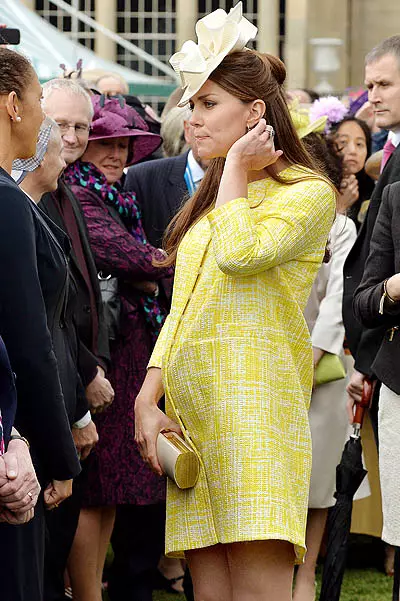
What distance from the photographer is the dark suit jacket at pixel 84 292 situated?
4.74 metres

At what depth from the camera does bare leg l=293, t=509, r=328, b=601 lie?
554 cm

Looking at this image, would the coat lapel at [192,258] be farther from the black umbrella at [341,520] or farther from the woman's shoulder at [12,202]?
the black umbrella at [341,520]

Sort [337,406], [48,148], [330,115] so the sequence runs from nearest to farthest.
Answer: [48,148] < [337,406] < [330,115]

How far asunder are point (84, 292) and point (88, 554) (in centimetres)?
113

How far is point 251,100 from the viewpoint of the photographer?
3.71m

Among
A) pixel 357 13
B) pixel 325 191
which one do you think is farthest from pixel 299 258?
pixel 357 13

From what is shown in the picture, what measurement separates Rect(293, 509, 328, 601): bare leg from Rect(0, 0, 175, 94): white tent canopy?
321 inches

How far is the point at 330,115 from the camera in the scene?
727cm

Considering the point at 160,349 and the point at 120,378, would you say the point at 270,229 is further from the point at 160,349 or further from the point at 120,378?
the point at 120,378

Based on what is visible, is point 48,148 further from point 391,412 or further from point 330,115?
point 330,115

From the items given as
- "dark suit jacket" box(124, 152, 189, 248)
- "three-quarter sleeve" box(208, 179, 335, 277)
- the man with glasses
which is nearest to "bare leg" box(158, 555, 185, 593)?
the man with glasses

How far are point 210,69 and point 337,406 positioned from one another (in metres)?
2.66

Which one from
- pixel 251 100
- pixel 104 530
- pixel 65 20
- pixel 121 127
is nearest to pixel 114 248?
pixel 121 127

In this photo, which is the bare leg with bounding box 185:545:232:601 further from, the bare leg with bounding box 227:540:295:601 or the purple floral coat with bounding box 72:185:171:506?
the purple floral coat with bounding box 72:185:171:506
